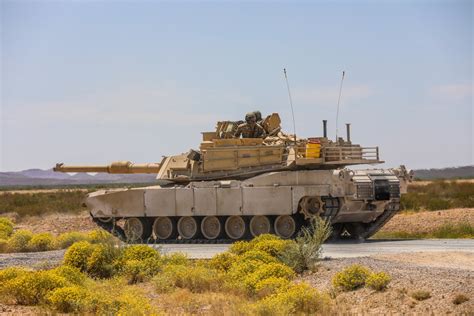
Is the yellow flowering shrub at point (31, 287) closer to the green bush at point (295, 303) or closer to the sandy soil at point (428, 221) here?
the green bush at point (295, 303)

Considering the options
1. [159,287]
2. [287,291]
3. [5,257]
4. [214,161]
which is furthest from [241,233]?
[287,291]

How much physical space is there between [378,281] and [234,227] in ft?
47.7

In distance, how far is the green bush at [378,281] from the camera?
577 inches

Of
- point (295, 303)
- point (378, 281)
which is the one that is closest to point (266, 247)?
point (378, 281)

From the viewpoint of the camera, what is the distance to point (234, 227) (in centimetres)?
2903

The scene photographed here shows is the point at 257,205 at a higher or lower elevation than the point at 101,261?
higher

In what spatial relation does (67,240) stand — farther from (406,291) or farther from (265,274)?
(406,291)

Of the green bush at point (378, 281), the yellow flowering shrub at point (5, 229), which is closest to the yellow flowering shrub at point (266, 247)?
the green bush at point (378, 281)

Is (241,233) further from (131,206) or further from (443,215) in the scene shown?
(443,215)

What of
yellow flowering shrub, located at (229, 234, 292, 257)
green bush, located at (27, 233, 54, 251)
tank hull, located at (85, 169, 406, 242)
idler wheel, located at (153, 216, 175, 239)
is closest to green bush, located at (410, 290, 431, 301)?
yellow flowering shrub, located at (229, 234, 292, 257)

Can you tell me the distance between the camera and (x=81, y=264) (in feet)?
62.7

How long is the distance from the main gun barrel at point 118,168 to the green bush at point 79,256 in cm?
1276

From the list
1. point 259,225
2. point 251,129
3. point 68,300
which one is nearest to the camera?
point 68,300

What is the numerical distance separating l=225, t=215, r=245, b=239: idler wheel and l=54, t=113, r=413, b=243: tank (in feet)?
0.10
